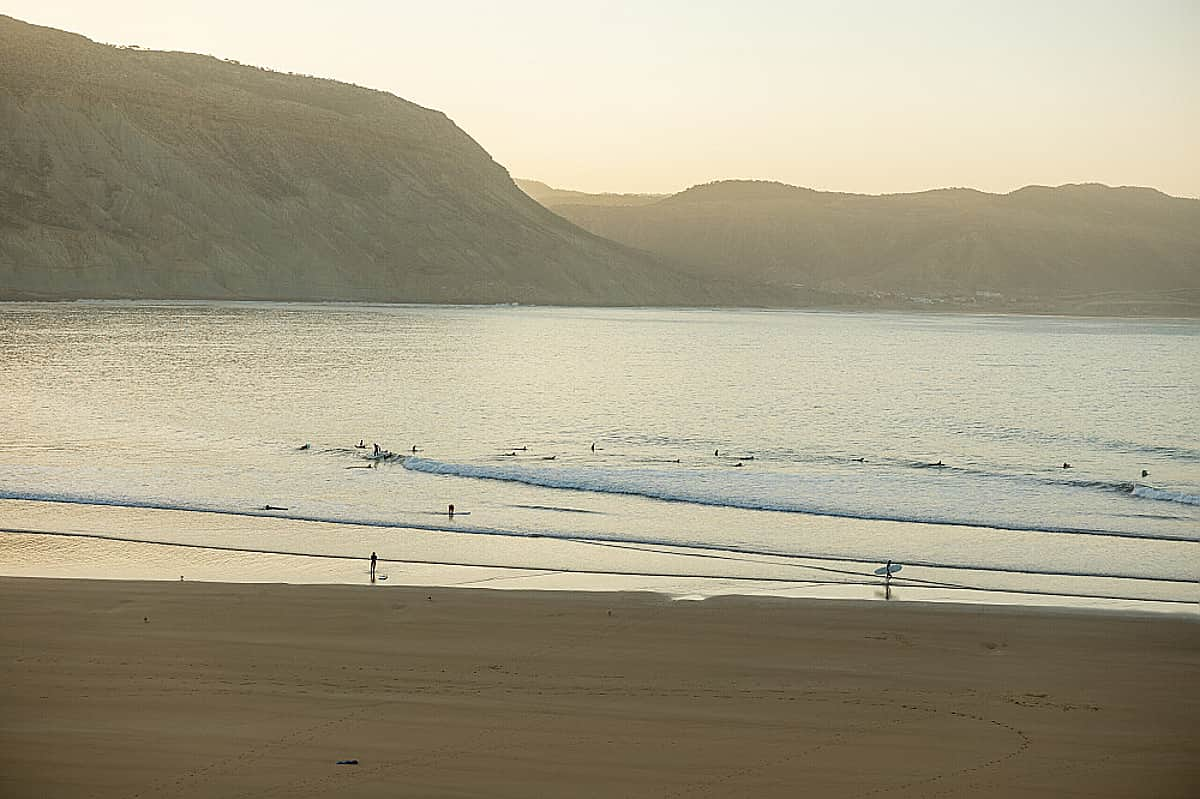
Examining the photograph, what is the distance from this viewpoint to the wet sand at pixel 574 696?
1130cm

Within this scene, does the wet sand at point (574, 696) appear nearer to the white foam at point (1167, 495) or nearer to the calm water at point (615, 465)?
the calm water at point (615, 465)

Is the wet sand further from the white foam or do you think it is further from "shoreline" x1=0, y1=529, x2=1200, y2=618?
the white foam

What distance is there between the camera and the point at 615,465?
37375 millimetres

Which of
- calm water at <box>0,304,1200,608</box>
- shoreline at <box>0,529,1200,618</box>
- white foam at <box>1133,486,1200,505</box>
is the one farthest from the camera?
white foam at <box>1133,486,1200,505</box>

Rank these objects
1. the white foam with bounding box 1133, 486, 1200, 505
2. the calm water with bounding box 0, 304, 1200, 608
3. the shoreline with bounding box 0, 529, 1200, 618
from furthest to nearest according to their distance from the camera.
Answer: the white foam with bounding box 1133, 486, 1200, 505 → the calm water with bounding box 0, 304, 1200, 608 → the shoreline with bounding box 0, 529, 1200, 618

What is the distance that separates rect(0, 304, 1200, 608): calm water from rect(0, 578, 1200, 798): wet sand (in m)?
3.73

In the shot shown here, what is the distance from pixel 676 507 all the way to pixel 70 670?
1748cm

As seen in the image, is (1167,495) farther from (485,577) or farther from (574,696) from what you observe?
(574,696)

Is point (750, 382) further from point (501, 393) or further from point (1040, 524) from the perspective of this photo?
point (1040, 524)

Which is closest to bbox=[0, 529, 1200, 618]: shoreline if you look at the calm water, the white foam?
the calm water

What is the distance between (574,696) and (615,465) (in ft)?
77.7

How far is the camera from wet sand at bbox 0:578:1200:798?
11.3 m

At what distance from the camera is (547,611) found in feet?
59.2

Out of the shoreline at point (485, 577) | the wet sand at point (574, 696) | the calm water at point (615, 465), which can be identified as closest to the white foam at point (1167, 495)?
the calm water at point (615, 465)
